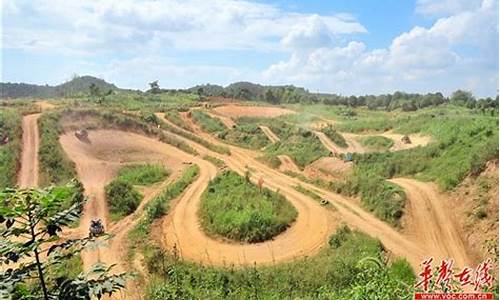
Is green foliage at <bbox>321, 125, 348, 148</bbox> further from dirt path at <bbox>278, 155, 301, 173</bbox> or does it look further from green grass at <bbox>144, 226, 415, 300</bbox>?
green grass at <bbox>144, 226, 415, 300</bbox>

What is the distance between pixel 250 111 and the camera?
50.7 m

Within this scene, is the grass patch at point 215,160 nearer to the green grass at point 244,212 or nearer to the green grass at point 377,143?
the green grass at point 244,212

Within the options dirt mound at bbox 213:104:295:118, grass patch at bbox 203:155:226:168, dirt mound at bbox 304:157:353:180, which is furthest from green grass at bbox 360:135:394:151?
dirt mound at bbox 213:104:295:118

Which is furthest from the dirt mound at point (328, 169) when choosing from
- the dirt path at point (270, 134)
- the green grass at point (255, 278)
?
the green grass at point (255, 278)

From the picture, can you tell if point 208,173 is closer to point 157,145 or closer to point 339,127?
point 157,145

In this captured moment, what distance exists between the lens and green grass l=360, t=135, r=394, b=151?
30.3 meters

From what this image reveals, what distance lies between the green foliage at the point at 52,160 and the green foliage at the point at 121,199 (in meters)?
3.03

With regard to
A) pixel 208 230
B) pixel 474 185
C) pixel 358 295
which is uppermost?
pixel 358 295

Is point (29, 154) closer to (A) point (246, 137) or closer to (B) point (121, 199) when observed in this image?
(B) point (121, 199)

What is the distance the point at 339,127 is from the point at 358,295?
37090 millimetres

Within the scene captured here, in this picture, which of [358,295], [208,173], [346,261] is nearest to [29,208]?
[358,295]

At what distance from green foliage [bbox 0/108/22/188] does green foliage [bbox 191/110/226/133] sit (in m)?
15.1

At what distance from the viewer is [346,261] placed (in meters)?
11.6

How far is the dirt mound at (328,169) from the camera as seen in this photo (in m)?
23.2
